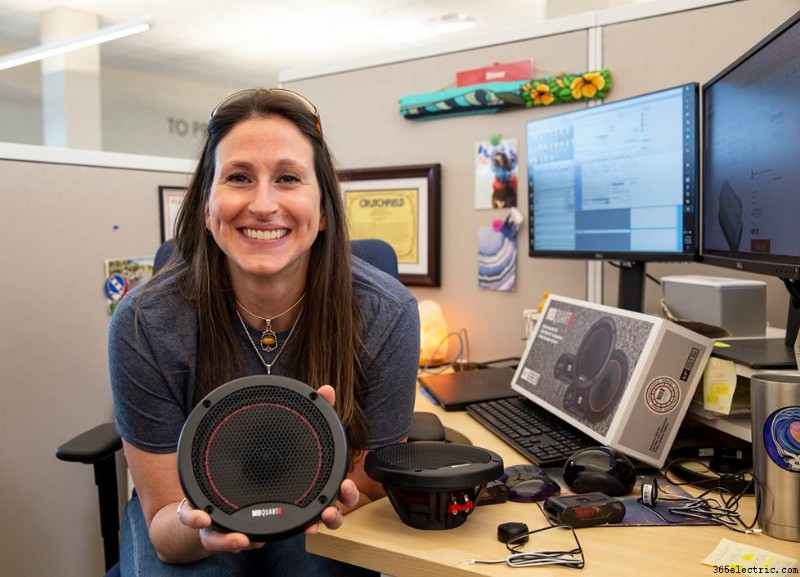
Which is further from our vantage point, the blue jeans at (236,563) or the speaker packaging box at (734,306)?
the speaker packaging box at (734,306)

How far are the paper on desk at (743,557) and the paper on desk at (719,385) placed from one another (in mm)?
247

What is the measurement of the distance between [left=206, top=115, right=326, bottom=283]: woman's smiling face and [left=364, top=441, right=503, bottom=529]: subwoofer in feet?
1.08

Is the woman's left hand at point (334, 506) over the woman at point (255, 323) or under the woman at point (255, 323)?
under

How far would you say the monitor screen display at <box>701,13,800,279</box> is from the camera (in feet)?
2.80

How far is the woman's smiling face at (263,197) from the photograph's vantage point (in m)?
0.96

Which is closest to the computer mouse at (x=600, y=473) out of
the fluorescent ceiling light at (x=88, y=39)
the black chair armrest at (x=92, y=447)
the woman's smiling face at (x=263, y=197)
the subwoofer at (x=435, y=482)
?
the subwoofer at (x=435, y=482)

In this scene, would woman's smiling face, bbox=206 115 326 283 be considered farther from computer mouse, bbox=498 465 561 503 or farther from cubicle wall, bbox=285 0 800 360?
cubicle wall, bbox=285 0 800 360

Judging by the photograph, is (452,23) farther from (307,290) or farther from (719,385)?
(719,385)

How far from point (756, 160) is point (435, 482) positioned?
0.63 m

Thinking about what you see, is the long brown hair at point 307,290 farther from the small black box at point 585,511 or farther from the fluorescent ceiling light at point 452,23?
the fluorescent ceiling light at point 452,23

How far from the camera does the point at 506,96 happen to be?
1566mm

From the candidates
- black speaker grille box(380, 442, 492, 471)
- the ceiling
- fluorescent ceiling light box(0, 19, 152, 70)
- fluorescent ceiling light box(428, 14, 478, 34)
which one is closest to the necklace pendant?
black speaker grille box(380, 442, 492, 471)

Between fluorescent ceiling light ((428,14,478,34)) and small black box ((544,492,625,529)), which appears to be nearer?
small black box ((544,492,625,529))

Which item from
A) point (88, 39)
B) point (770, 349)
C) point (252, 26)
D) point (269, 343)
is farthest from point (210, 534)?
point (252, 26)
